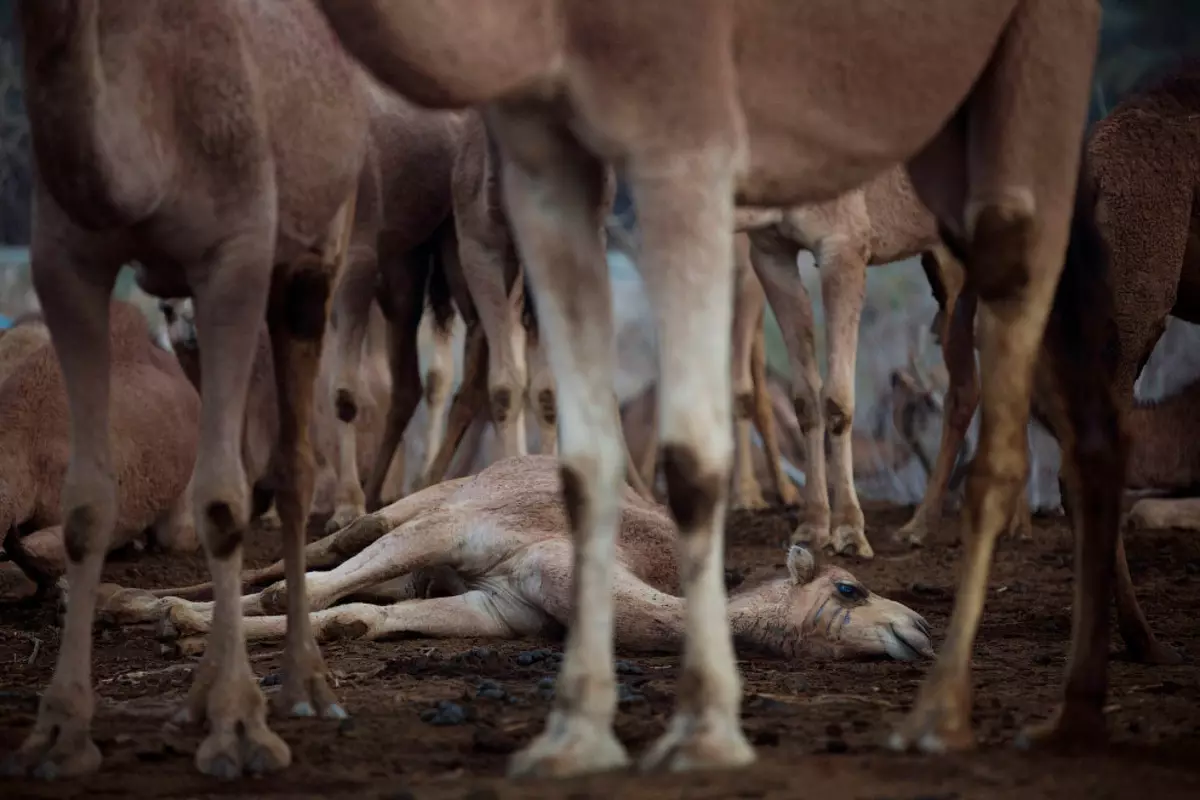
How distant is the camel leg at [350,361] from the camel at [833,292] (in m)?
2.29

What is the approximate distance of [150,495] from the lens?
8109 millimetres

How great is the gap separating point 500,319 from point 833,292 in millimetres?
1851

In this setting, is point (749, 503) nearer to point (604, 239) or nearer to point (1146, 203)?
point (1146, 203)

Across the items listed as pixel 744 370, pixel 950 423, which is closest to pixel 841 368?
pixel 950 423

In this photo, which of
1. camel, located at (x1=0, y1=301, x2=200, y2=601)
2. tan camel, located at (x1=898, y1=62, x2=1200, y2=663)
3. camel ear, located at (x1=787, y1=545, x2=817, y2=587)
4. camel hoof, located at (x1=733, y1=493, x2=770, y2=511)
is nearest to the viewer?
tan camel, located at (x1=898, y1=62, x2=1200, y2=663)

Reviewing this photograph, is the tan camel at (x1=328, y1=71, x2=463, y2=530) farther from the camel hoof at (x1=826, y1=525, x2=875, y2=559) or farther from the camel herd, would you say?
the camel herd

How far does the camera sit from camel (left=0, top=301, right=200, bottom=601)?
6.75 metres

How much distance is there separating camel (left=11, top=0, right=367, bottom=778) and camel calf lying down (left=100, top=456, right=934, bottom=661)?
5.17 ft

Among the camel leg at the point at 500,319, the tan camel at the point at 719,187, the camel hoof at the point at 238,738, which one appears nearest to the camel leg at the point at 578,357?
the tan camel at the point at 719,187

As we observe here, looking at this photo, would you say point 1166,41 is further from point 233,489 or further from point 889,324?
point 233,489

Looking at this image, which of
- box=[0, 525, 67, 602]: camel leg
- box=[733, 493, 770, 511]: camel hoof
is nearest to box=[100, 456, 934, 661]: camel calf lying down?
box=[0, 525, 67, 602]: camel leg

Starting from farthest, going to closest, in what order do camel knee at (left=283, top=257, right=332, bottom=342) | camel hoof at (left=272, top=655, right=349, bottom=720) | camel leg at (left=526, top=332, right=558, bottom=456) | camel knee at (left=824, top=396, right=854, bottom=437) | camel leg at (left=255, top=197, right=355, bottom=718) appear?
camel leg at (left=526, top=332, right=558, bottom=456)
camel knee at (left=824, top=396, right=854, bottom=437)
camel knee at (left=283, top=257, right=332, bottom=342)
camel leg at (left=255, top=197, right=355, bottom=718)
camel hoof at (left=272, top=655, right=349, bottom=720)

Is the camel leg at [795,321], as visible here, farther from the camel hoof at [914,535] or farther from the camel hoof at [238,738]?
the camel hoof at [238,738]

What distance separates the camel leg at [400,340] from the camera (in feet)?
32.1
